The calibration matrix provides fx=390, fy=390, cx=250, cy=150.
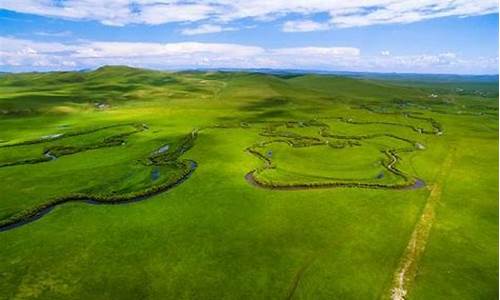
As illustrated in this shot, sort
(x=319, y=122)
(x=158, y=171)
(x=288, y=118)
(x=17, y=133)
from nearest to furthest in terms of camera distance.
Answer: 1. (x=158, y=171)
2. (x=17, y=133)
3. (x=319, y=122)
4. (x=288, y=118)

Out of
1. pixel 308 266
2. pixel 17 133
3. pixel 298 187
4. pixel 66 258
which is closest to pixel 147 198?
pixel 66 258

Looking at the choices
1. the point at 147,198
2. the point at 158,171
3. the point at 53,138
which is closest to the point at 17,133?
the point at 53,138

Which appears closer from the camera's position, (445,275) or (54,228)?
(445,275)

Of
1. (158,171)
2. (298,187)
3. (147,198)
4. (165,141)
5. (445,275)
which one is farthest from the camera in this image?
(165,141)

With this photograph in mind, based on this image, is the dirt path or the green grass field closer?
the dirt path

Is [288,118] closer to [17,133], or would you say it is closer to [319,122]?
[319,122]
